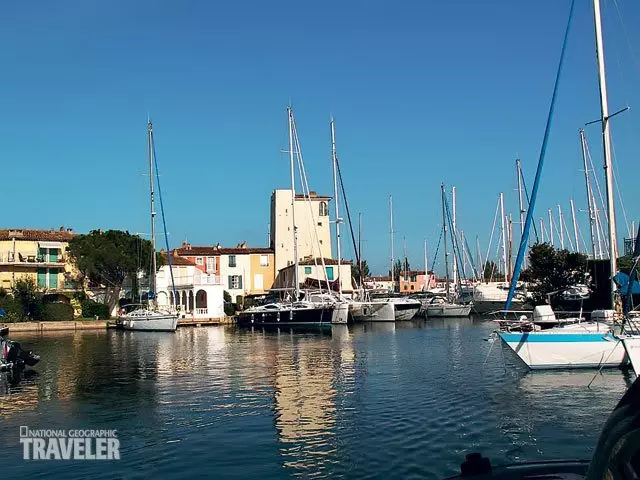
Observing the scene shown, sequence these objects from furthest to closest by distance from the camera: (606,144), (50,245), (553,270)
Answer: (50,245) < (553,270) < (606,144)

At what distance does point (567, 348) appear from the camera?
73.9ft

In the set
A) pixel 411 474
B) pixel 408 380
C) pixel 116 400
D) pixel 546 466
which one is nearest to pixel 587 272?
pixel 408 380

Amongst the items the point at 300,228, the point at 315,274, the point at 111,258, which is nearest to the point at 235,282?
the point at 315,274

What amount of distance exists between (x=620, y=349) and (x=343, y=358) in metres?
12.4

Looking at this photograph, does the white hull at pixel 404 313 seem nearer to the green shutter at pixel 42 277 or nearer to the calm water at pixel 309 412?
the calm water at pixel 309 412

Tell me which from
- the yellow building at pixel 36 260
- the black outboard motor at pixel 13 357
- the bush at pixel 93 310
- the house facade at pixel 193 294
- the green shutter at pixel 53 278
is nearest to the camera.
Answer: the black outboard motor at pixel 13 357

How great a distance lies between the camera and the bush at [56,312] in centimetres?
6550

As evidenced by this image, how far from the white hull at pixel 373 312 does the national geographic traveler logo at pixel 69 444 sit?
4931cm

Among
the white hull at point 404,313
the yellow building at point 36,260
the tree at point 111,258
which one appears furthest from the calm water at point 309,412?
the yellow building at point 36,260

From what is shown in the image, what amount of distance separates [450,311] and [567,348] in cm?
4844

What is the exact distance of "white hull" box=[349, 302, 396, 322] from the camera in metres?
64.1

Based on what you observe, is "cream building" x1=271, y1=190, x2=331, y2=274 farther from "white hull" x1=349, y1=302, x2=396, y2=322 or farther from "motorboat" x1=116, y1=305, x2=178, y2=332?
"motorboat" x1=116, y1=305, x2=178, y2=332

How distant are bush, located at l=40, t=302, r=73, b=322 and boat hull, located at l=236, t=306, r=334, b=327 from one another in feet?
64.5

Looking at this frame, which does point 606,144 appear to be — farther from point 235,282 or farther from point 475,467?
point 235,282
